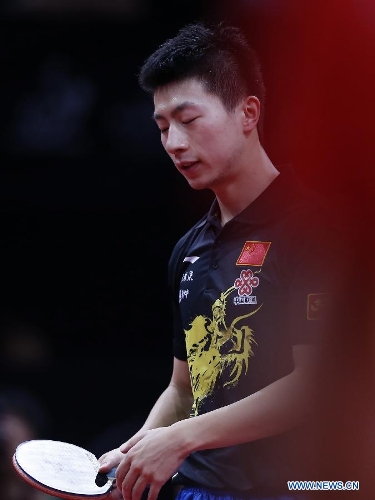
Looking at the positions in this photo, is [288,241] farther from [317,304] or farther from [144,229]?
[144,229]

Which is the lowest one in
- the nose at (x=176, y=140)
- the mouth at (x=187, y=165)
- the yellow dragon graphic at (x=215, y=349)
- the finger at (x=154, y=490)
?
the finger at (x=154, y=490)

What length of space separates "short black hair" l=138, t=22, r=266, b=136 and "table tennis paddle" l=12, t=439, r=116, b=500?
1.13 m

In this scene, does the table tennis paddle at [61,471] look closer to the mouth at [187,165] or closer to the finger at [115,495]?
the finger at [115,495]

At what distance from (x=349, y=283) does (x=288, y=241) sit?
0.22m

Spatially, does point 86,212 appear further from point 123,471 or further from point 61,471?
point 123,471

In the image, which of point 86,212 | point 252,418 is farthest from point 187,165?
point 86,212

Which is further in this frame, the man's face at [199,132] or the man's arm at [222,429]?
the man's face at [199,132]

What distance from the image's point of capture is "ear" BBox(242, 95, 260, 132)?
2.56 metres

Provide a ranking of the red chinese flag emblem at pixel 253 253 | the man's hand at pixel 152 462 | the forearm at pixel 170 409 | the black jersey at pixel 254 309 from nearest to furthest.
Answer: the man's hand at pixel 152 462
the black jersey at pixel 254 309
the red chinese flag emblem at pixel 253 253
the forearm at pixel 170 409

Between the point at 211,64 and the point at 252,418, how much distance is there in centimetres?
105

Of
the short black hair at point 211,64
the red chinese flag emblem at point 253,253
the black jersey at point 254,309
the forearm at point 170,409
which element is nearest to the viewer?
the black jersey at point 254,309

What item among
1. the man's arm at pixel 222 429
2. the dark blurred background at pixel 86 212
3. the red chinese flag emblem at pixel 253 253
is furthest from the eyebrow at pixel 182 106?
the dark blurred background at pixel 86 212

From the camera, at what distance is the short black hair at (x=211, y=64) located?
2510 mm

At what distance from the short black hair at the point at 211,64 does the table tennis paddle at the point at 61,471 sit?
113cm
